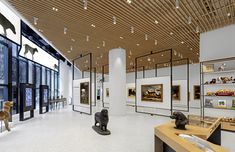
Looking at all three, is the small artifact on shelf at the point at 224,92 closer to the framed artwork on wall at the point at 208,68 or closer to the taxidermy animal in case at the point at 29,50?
the framed artwork on wall at the point at 208,68

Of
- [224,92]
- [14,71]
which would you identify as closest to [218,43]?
[224,92]

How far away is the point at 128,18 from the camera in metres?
7.18

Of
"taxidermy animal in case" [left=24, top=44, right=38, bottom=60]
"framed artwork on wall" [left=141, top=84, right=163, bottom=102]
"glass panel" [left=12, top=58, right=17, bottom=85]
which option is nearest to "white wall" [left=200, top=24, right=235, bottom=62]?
"framed artwork on wall" [left=141, top=84, right=163, bottom=102]

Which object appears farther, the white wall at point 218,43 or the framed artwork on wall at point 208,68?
the framed artwork on wall at point 208,68

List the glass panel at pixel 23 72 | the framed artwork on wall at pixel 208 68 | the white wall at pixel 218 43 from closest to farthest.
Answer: the white wall at pixel 218 43 → the framed artwork on wall at pixel 208 68 → the glass panel at pixel 23 72

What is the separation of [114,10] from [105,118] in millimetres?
3651

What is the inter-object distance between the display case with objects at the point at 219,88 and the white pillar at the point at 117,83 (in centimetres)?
510

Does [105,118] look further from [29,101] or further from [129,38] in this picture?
[29,101]

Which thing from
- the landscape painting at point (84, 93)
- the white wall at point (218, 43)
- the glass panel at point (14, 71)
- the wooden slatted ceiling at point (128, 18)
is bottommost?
the landscape painting at point (84, 93)

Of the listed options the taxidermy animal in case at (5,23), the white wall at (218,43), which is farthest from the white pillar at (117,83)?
the taxidermy animal in case at (5,23)

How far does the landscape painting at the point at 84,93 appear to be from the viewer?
12.7 metres

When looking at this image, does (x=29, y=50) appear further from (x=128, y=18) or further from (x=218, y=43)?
(x=218, y=43)

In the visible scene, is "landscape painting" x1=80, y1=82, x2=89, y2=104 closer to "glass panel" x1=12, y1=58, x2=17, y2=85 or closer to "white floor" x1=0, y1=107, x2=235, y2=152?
"glass panel" x1=12, y1=58, x2=17, y2=85

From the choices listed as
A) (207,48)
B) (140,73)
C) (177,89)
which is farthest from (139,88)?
(140,73)
